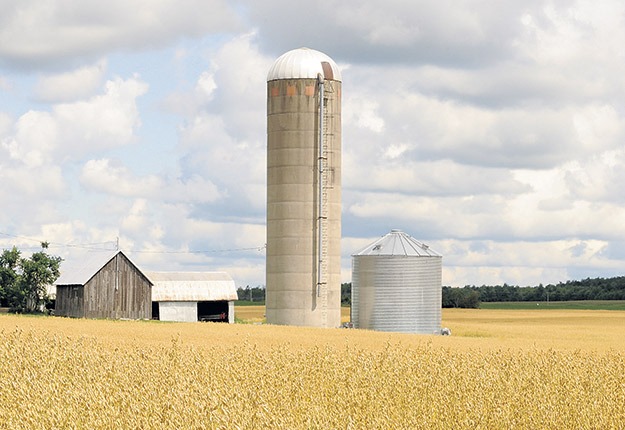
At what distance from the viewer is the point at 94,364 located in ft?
68.4

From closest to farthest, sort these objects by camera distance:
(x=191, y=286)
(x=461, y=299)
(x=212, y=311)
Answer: (x=191, y=286) → (x=212, y=311) → (x=461, y=299)

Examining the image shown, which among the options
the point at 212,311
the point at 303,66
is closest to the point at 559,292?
the point at 212,311

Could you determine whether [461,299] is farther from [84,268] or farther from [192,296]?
[84,268]

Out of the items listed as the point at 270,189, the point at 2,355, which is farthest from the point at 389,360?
the point at 270,189

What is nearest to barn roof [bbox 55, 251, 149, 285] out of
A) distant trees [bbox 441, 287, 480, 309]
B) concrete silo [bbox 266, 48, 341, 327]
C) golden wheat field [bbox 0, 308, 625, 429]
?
concrete silo [bbox 266, 48, 341, 327]

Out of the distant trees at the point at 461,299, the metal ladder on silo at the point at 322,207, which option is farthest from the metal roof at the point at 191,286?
the distant trees at the point at 461,299

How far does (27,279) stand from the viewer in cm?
7644

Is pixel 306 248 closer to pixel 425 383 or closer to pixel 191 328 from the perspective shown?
pixel 191 328

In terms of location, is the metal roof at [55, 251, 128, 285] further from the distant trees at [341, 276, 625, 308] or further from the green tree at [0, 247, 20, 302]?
the distant trees at [341, 276, 625, 308]

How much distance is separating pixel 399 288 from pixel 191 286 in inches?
848

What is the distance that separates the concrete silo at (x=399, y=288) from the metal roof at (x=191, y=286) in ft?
60.4

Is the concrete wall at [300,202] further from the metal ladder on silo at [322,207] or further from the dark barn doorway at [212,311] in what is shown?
the dark barn doorway at [212,311]

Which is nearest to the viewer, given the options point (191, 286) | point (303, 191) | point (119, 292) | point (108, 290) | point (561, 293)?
point (303, 191)

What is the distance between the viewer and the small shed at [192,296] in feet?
243
